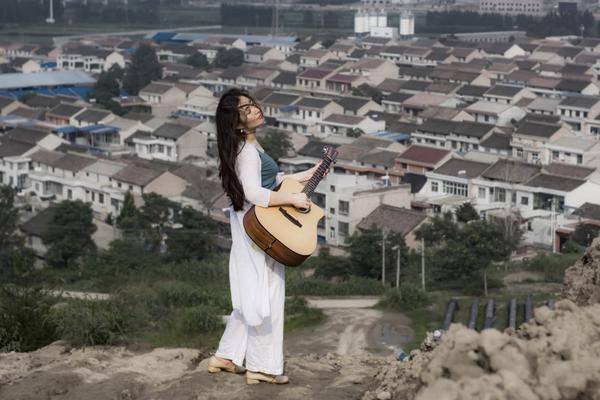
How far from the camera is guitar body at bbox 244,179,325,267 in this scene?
2.23m

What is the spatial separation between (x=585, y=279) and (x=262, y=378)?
2.34ft

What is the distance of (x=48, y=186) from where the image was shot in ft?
42.3

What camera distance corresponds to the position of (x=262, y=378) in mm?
2355

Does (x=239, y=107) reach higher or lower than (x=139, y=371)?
higher

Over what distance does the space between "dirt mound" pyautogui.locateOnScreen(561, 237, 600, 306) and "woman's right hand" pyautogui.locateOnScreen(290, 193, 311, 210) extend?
23.0 inches

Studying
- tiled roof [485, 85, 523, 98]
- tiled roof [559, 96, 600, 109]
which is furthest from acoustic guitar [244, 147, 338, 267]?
tiled roof [485, 85, 523, 98]

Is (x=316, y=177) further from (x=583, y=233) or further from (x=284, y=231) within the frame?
(x=583, y=233)

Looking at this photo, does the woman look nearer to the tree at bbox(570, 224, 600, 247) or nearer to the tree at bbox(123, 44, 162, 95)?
the tree at bbox(570, 224, 600, 247)

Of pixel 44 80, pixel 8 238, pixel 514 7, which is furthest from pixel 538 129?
pixel 514 7

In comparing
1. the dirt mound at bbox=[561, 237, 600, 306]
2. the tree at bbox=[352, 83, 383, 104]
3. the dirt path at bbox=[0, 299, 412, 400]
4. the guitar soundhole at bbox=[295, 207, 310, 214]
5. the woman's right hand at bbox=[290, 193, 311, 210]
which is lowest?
the tree at bbox=[352, 83, 383, 104]

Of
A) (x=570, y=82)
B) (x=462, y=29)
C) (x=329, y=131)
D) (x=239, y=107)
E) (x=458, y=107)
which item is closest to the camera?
(x=239, y=107)

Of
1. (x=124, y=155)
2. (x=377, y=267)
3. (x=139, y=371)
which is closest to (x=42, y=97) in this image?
Answer: (x=124, y=155)

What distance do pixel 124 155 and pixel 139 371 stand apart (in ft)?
40.3

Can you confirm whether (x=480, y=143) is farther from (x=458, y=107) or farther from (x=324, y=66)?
(x=324, y=66)
